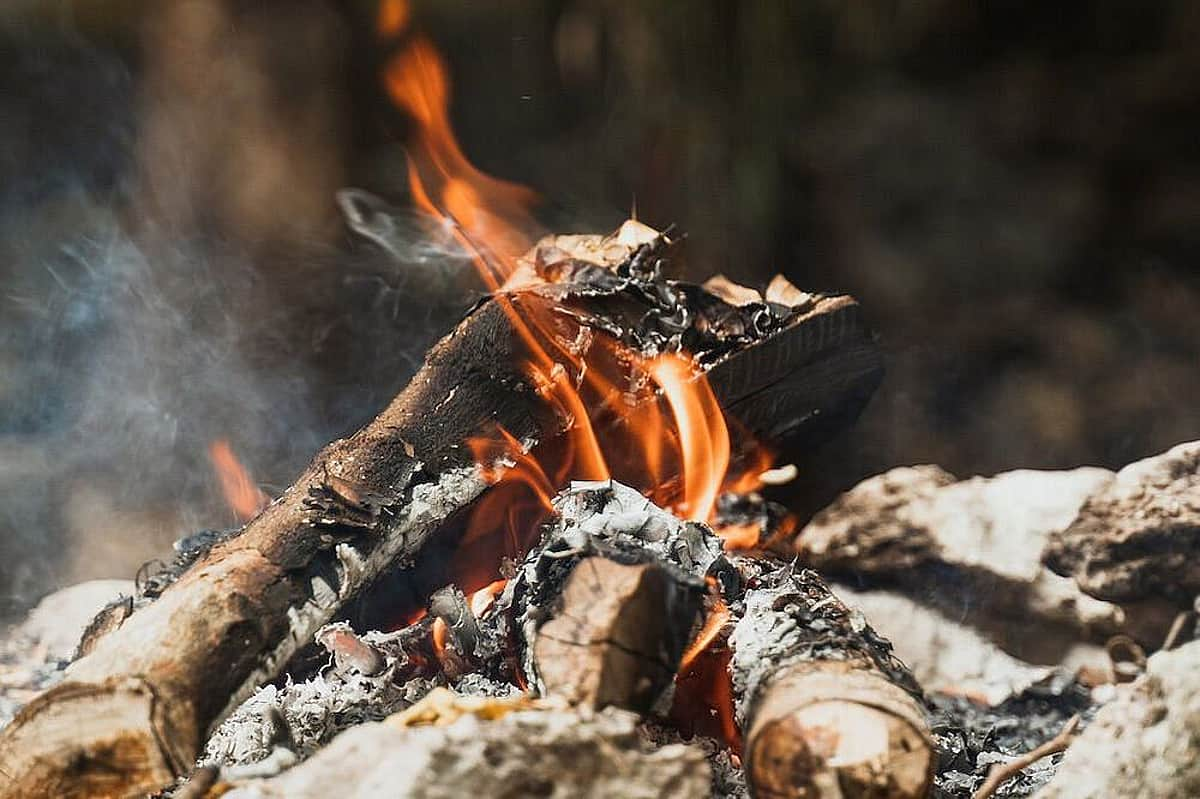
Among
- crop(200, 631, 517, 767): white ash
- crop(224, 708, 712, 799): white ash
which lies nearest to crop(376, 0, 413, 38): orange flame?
crop(200, 631, 517, 767): white ash

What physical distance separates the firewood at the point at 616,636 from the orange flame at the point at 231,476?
1.99 meters

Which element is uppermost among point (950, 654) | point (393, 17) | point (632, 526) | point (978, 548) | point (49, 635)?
point (393, 17)

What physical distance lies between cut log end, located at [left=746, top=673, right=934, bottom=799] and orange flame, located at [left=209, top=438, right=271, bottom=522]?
2.33 metres

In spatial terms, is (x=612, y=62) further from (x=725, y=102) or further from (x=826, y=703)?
(x=826, y=703)

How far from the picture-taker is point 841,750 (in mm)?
1232

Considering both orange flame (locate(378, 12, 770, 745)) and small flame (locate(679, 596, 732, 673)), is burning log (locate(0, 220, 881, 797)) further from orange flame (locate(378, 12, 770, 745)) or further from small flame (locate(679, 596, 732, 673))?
small flame (locate(679, 596, 732, 673))

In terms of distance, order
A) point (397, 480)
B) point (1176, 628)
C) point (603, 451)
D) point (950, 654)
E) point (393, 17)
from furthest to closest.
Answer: point (393, 17) → point (950, 654) → point (1176, 628) → point (603, 451) → point (397, 480)

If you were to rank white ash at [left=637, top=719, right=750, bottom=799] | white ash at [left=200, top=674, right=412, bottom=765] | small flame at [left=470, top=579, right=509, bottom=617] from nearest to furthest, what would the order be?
1. white ash at [left=637, top=719, right=750, bottom=799]
2. white ash at [left=200, top=674, right=412, bottom=765]
3. small flame at [left=470, top=579, right=509, bottom=617]

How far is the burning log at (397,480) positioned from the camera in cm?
138

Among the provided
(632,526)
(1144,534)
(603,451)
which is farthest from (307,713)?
(1144,534)

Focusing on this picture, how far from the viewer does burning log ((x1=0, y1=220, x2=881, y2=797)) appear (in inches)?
54.5

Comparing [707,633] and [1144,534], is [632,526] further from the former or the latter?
[1144,534]

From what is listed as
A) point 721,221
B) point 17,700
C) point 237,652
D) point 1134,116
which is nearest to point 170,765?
point 237,652

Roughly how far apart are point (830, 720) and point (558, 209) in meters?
2.21
